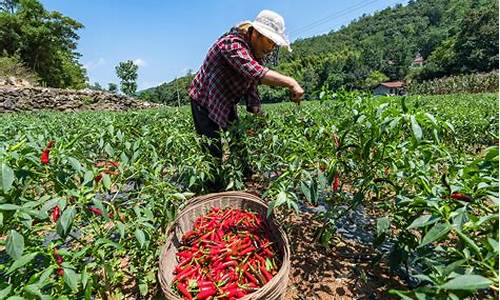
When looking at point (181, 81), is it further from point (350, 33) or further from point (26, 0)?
point (350, 33)

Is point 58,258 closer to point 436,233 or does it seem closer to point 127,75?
point 436,233

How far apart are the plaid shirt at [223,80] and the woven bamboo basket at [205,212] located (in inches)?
32.8

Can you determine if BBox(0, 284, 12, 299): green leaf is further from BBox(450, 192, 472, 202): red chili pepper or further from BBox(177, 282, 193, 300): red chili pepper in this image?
BBox(450, 192, 472, 202): red chili pepper

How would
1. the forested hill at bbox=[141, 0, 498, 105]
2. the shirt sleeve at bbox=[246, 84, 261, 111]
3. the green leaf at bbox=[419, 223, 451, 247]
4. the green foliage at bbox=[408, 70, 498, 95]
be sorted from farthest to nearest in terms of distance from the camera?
the forested hill at bbox=[141, 0, 498, 105]
the green foliage at bbox=[408, 70, 498, 95]
the shirt sleeve at bbox=[246, 84, 261, 111]
the green leaf at bbox=[419, 223, 451, 247]

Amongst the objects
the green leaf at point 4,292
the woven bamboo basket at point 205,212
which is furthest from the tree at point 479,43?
the green leaf at point 4,292

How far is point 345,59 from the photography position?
77.5 meters

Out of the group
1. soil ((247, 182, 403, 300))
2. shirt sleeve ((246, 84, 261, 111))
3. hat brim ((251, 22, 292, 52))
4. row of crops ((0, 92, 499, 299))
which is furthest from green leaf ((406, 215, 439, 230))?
shirt sleeve ((246, 84, 261, 111))

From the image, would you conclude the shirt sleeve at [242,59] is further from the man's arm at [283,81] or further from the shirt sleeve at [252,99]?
the shirt sleeve at [252,99]

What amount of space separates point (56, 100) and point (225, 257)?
17.4m

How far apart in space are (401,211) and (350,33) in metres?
115

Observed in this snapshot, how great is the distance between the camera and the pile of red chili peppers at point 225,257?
1767 millimetres

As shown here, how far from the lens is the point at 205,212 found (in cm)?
233

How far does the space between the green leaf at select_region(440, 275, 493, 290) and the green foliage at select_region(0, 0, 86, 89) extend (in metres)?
29.9

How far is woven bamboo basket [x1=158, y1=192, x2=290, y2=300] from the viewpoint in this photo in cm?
149
